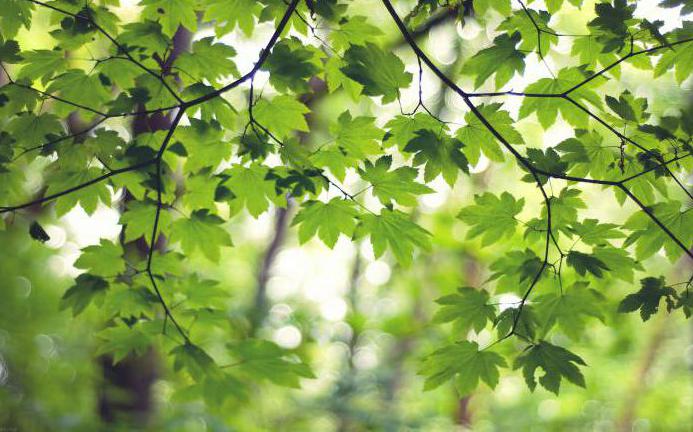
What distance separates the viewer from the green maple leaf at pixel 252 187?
1522 millimetres

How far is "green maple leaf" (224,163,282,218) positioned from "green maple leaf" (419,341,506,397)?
26.4 inches

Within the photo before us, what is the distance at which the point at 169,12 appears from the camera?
1591mm

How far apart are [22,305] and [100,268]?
5.00 meters

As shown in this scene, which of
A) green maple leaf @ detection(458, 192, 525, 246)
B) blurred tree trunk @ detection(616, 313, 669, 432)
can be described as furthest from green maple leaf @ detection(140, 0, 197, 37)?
blurred tree trunk @ detection(616, 313, 669, 432)

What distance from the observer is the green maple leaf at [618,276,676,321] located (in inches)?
51.3

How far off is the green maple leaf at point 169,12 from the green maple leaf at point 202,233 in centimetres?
60

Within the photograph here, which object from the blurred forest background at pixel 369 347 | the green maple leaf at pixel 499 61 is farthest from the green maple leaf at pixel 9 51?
the blurred forest background at pixel 369 347

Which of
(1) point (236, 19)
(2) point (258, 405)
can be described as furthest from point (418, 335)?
(1) point (236, 19)

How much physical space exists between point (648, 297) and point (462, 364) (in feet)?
1.72

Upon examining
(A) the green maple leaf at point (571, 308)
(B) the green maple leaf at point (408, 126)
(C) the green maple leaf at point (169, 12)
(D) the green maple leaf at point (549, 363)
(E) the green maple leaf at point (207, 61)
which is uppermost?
(C) the green maple leaf at point (169, 12)

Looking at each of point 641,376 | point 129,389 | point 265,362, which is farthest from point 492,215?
point 641,376

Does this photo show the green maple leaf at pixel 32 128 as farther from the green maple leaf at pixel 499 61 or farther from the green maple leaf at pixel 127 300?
the green maple leaf at pixel 499 61

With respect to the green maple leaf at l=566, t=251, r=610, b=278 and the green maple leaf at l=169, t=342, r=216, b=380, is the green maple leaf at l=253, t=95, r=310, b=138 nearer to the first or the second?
the green maple leaf at l=169, t=342, r=216, b=380

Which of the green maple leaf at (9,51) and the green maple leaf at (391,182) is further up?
the green maple leaf at (9,51)
